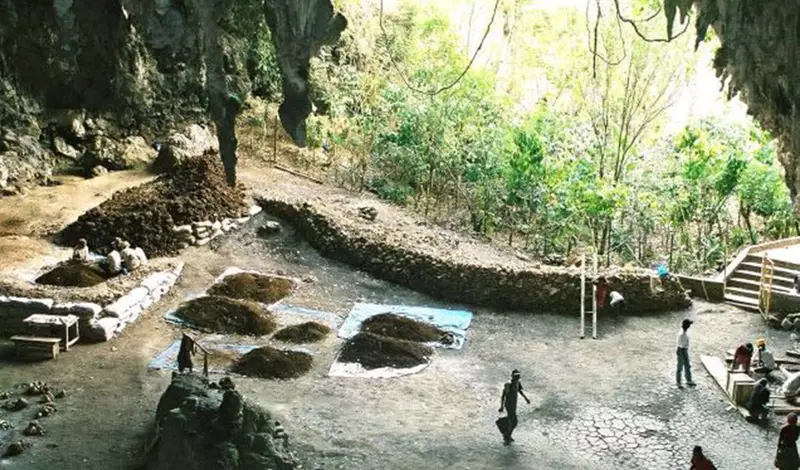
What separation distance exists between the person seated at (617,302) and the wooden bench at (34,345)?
11.0 m

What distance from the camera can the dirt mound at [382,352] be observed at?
16547mm

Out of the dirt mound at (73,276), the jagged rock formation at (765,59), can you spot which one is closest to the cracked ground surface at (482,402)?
the dirt mound at (73,276)

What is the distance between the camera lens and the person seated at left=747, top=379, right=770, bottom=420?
1448cm

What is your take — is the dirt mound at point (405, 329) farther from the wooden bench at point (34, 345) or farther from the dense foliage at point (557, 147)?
the dense foliage at point (557, 147)

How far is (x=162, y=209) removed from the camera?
21406mm

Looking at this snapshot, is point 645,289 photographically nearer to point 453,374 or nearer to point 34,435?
point 453,374

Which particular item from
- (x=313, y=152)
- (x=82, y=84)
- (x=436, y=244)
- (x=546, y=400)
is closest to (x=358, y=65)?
(x=313, y=152)

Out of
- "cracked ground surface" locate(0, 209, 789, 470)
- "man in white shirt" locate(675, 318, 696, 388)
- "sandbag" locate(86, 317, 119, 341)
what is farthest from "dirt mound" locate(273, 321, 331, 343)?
"man in white shirt" locate(675, 318, 696, 388)

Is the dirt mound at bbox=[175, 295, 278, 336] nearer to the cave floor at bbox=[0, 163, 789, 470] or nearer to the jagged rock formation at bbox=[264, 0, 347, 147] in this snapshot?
the cave floor at bbox=[0, 163, 789, 470]

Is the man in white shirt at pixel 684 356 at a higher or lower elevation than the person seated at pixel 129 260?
lower

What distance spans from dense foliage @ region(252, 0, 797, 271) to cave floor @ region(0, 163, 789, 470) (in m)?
5.57

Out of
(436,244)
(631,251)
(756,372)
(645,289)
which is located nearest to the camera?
(756,372)

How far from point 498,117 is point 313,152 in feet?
20.4

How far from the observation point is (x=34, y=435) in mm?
13344
